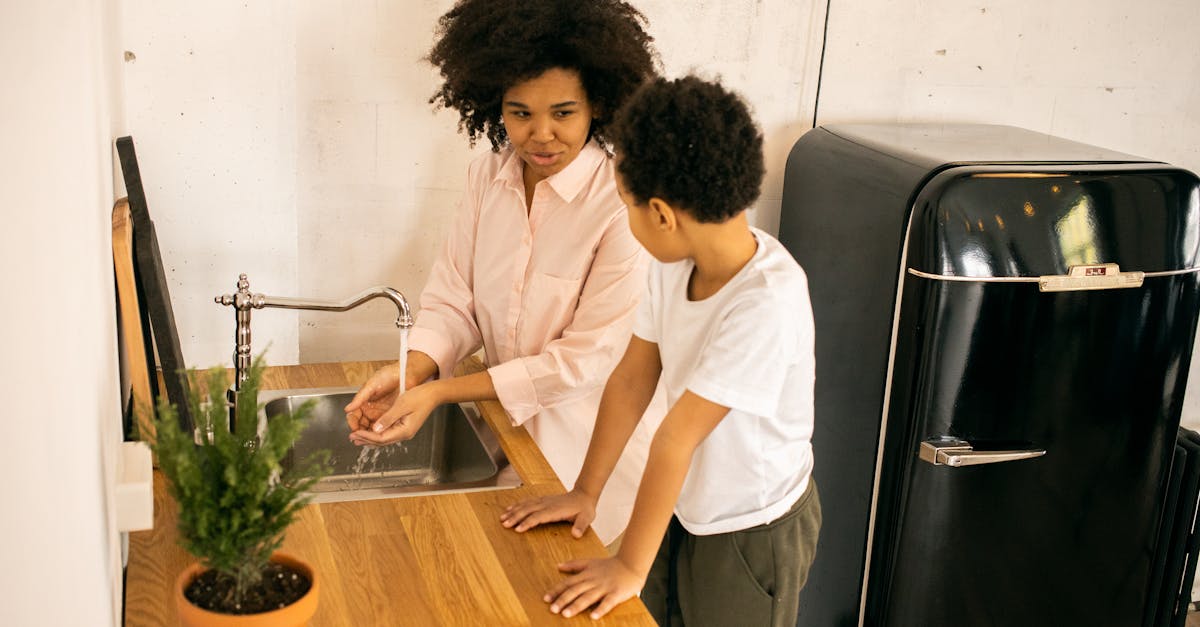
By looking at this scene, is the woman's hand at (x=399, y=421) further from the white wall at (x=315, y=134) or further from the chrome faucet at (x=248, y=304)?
the white wall at (x=315, y=134)

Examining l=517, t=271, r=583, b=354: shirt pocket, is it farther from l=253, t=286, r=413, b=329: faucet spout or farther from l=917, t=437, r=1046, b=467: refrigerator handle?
l=917, t=437, r=1046, b=467: refrigerator handle

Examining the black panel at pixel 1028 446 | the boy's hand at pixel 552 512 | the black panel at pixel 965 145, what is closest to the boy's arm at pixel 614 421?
the boy's hand at pixel 552 512

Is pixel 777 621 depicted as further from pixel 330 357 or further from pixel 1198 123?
pixel 1198 123

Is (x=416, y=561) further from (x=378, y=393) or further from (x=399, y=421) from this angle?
(x=378, y=393)

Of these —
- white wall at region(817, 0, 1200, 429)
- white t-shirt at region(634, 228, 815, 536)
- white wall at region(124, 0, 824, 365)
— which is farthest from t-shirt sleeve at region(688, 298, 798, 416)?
white wall at region(817, 0, 1200, 429)

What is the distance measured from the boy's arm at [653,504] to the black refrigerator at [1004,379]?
0.80 m

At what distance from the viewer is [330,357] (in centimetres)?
228

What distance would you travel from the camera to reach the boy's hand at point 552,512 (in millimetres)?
1450

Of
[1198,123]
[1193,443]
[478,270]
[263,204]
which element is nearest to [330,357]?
[263,204]

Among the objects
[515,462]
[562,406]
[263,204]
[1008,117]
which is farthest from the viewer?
[1008,117]

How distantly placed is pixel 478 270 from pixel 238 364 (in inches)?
18.9

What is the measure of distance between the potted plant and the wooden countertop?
206 millimetres

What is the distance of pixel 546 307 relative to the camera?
184 cm

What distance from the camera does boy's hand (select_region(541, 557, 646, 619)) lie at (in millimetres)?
1255
